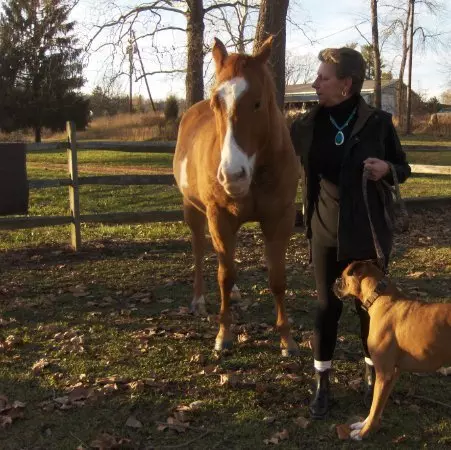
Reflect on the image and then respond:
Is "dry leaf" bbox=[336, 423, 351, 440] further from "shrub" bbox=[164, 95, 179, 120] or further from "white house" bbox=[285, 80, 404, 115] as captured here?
"white house" bbox=[285, 80, 404, 115]

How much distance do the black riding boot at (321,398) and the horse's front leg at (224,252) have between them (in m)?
1.16

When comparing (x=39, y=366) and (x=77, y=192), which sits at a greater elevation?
(x=77, y=192)

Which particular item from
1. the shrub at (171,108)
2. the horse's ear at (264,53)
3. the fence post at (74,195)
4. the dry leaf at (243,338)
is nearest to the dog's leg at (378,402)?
the dry leaf at (243,338)

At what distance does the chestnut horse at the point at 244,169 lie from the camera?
363cm

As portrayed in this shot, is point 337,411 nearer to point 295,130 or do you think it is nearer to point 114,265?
point 295,130

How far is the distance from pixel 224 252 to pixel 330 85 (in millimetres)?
1845

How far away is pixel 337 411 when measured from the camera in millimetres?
3656

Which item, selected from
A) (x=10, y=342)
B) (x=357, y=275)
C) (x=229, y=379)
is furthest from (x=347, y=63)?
(x=10, y=342)

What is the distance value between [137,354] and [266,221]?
1.53 m

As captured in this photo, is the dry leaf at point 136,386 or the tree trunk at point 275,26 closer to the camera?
the dry leaf at point 136,386

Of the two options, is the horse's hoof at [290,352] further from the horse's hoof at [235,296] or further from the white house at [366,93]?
the white house at [366,93]

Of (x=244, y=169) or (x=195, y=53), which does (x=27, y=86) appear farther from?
(x=244, y=169)

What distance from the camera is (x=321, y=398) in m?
3.61

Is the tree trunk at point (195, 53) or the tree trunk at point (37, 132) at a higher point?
the tree trunk at point (195, 53)
